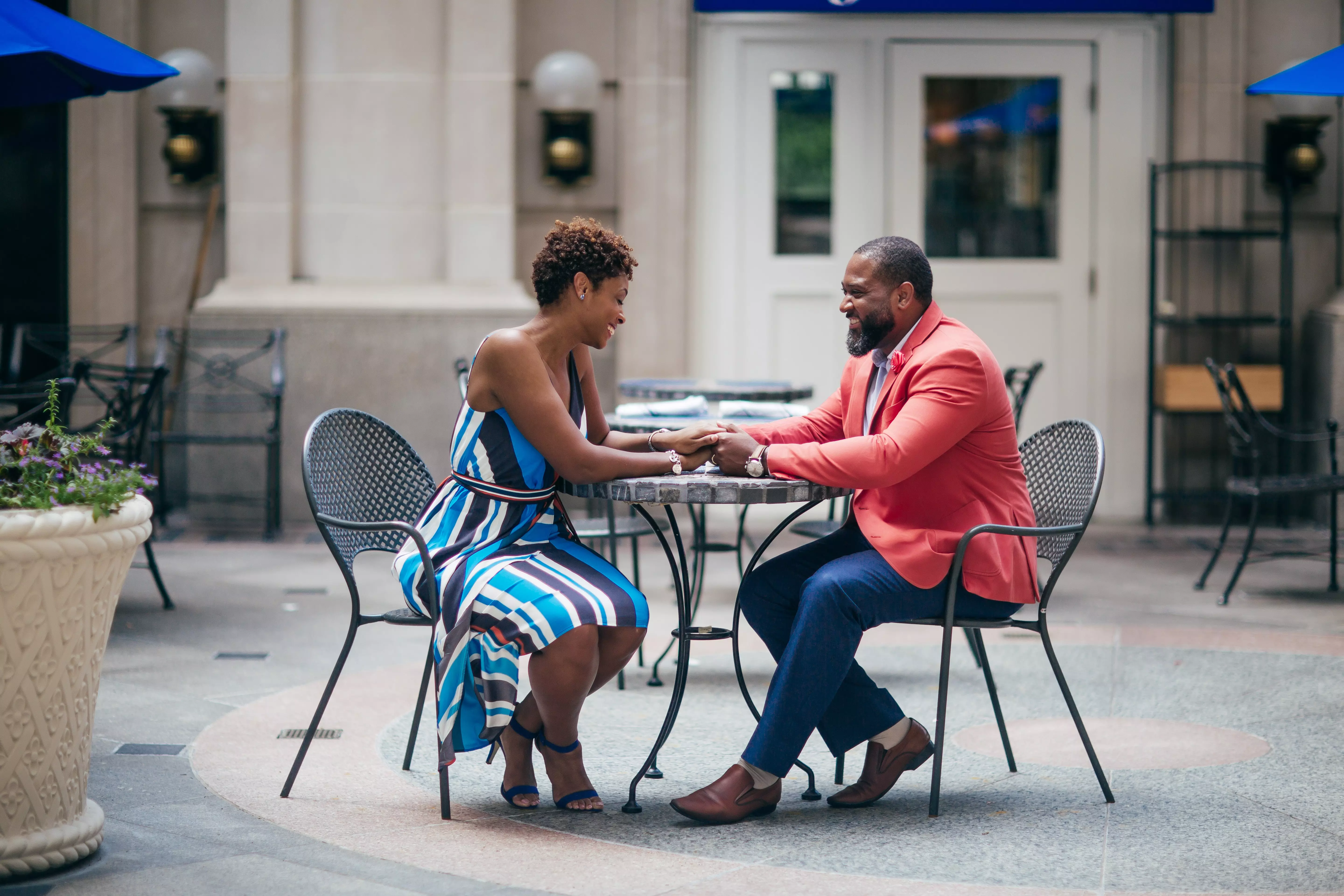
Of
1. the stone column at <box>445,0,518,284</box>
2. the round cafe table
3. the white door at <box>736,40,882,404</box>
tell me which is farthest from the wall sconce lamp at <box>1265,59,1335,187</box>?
the round cafe table

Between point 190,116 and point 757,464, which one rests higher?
point 190,116

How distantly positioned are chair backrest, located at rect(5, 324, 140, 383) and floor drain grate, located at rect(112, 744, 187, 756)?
14.7ft

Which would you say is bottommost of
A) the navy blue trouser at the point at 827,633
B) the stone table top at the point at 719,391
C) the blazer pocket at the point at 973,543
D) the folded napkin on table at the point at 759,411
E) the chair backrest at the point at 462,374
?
the navy blue trouser at the point at 827,633

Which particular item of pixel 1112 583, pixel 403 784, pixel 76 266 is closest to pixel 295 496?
pixel 76 266

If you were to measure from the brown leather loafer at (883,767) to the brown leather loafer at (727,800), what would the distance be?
26cm

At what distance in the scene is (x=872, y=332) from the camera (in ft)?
12.7

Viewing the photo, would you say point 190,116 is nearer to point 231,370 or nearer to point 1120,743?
point 231,370

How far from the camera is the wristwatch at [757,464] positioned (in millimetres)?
3760

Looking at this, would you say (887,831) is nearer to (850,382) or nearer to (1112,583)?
(850,382)

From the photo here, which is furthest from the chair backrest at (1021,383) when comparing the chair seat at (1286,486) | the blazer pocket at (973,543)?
the blazer pocket at (973,543)

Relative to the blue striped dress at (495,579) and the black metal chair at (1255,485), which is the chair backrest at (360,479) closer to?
the blue striped dress at (495,579)

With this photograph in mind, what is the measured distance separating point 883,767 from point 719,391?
2.73 meters

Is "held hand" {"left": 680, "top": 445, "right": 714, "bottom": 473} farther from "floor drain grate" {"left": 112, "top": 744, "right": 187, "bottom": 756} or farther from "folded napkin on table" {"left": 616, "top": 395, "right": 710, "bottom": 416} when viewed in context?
"floor drain grate" {"left": 112, "top": 744, "right": 187, "bottom": 756}

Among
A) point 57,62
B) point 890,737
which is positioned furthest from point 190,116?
point 890,737
